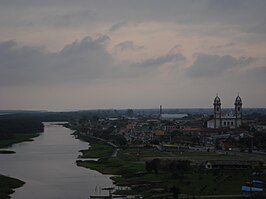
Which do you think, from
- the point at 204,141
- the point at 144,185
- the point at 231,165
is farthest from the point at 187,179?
the point at 204,141

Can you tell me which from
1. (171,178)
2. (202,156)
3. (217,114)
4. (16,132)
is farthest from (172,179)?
(16,132)

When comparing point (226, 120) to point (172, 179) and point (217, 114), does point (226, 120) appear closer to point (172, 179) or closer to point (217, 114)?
point (217, 114)

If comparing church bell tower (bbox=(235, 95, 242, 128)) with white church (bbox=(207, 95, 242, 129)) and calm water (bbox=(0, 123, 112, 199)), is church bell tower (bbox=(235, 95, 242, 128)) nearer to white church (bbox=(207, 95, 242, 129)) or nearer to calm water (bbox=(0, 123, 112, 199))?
white church (bbox=(207, 95, 242, 129))

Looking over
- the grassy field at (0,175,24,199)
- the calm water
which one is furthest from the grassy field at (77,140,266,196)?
the grassy field at (0,175,24,199)

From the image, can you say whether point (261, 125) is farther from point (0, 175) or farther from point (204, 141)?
point (0, 175)

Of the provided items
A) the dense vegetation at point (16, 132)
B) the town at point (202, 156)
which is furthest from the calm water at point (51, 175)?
the dense vegetation at point (16, 132)

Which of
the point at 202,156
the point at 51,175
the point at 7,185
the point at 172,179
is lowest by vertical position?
the point at 7,185
